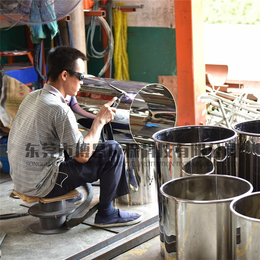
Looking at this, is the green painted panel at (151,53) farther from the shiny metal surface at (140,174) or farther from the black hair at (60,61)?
the black hair at (60,61)

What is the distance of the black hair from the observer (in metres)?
3.30

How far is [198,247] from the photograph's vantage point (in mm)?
2436

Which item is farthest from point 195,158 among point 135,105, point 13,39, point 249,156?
point 13,39

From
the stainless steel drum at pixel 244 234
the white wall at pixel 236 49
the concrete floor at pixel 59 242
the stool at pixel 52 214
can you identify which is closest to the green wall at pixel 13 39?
the white wall at pixel 236 49

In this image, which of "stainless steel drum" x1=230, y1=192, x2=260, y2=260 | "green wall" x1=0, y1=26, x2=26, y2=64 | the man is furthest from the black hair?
"green wall" x1=0, y1=26, x2=26, y2=64

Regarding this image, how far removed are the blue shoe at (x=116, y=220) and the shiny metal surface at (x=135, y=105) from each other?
0.59 metres

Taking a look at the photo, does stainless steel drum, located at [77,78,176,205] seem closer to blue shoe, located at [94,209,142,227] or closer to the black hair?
blue shoe, located at [94,209,142,227]

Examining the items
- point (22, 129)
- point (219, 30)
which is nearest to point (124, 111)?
point (22, 129)

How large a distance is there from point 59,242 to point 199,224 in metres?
1.21

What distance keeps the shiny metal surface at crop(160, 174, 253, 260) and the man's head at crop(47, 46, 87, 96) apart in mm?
1095

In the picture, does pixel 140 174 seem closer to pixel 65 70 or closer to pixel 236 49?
pixel 65 70

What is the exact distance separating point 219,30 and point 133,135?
9.65ft

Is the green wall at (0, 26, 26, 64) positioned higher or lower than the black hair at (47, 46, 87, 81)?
higher

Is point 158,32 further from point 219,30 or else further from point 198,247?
point 198,247
